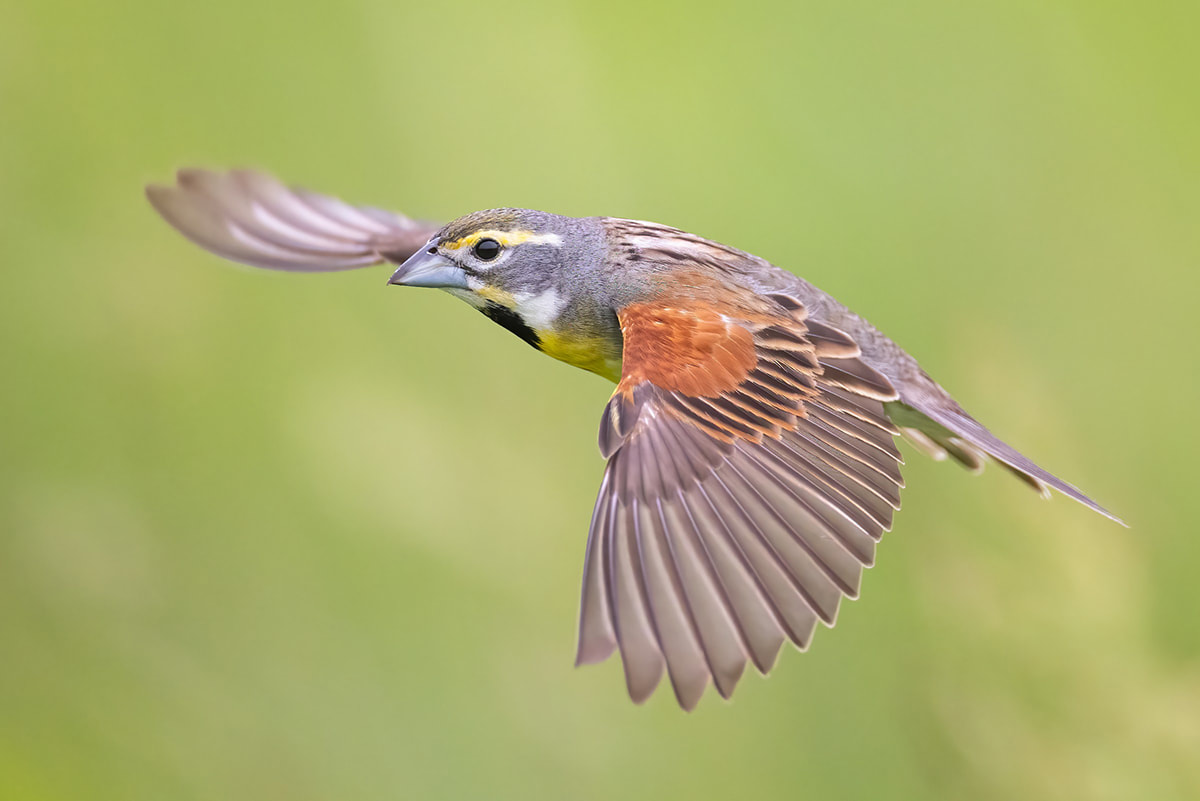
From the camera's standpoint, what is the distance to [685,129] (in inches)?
220

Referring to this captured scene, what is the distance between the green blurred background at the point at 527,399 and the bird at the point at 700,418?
0.27 metres

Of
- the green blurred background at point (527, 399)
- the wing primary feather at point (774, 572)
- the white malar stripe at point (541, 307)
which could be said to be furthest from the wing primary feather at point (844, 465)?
the white malar stripe at point (541, 307)

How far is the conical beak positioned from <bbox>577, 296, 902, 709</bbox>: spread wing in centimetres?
60

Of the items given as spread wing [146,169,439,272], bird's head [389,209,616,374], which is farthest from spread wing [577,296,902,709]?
spread wing [146,169,439,272]

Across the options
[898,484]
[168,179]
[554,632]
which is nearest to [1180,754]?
[898,484]

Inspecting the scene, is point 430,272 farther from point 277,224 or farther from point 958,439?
point 958,439

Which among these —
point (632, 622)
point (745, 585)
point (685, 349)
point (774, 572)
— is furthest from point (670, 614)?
point (685, 349)

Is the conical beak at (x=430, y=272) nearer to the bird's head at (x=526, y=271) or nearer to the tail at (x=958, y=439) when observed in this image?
the bird's head at (x=526, y=271)

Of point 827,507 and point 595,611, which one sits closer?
point 595,611

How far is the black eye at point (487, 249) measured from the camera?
3.93m

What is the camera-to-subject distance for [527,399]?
4539 millimetres

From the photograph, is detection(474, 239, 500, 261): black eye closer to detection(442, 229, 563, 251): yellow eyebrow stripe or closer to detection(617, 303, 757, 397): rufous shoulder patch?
detection(442, 229, 563, 251): yellow eyebrow stripe

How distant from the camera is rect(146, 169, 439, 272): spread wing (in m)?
4.58

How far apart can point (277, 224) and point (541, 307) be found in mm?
1598
